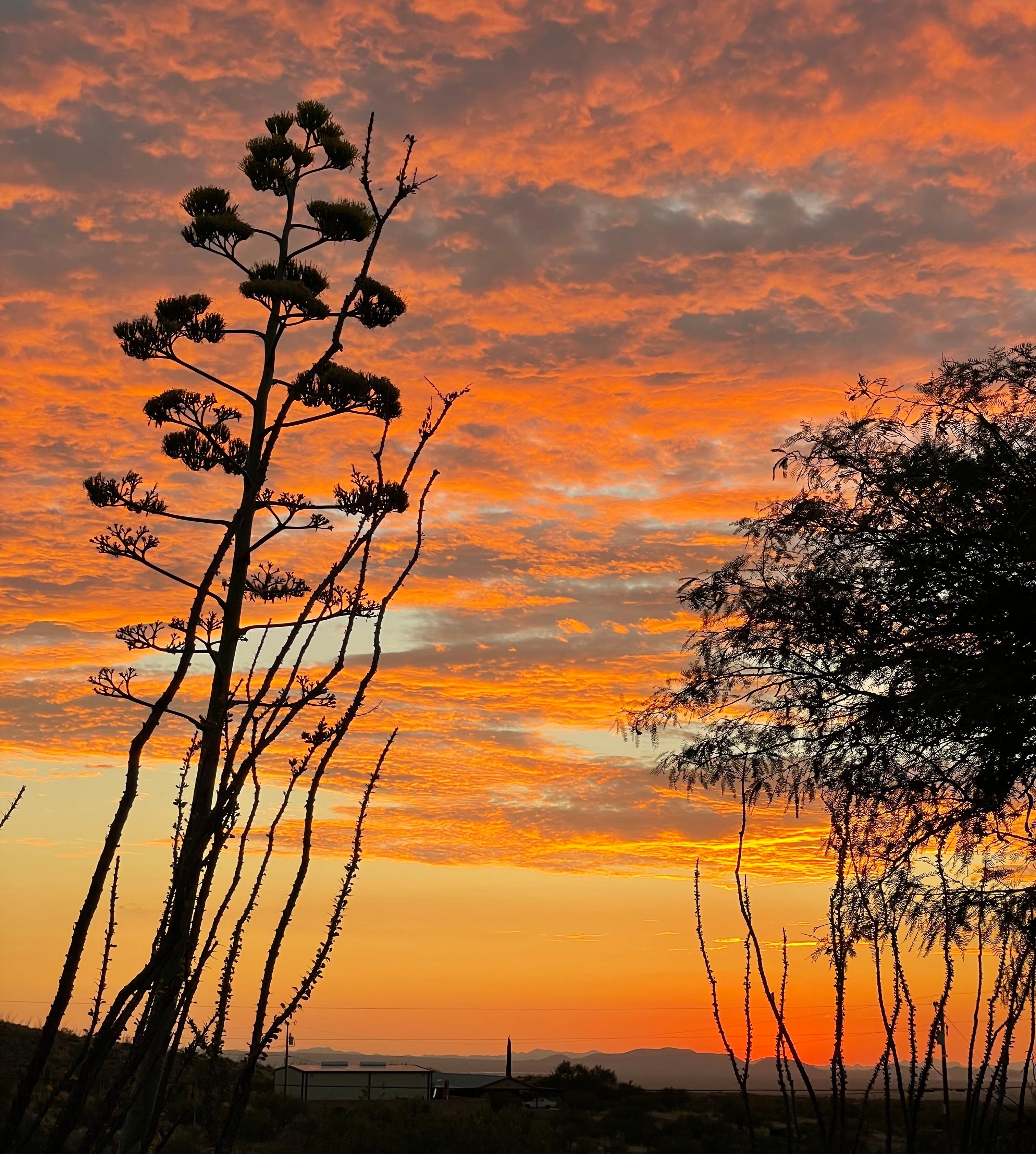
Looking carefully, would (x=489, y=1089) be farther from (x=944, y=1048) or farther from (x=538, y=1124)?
(x=944, y=1048)

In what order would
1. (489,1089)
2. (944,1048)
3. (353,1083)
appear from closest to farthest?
(944,1048) < (489,1089) < (353,1083)

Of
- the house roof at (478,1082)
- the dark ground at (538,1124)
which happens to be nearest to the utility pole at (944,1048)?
the dark ground at (538,1124)

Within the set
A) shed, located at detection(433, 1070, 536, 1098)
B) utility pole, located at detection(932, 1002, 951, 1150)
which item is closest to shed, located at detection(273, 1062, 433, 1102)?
shed, located at detection(433, 1070, 536, 1098)

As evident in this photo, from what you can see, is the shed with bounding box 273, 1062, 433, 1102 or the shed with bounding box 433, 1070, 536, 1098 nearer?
the shed with bounding box 433, 1070, 536, 1098

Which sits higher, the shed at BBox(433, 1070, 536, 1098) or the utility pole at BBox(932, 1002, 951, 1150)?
the utility pole at BBox(932, 1002, 951, 1150)

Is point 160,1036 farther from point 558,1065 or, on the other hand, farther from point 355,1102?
point 558,1065

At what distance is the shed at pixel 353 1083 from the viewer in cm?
3638

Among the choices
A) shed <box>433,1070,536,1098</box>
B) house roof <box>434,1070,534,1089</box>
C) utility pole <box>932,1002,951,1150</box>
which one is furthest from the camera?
house roof <box>434,1070,534,1089</box>

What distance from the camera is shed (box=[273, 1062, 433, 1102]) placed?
3638cm

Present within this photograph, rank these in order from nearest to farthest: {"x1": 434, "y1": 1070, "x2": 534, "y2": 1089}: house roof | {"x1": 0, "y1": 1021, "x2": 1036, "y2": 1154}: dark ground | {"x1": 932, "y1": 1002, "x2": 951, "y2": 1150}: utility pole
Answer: {"x1": 932, "y1": 1002, "x2": 951, "y2": 1150}: utility pole, {"x1": 0, "y1": 1021, "x2": 1036, "y2": 1154}: dark ground, {"x1": 434, "y1": 1070, "x2": 534, "y2": 1089}: house roof

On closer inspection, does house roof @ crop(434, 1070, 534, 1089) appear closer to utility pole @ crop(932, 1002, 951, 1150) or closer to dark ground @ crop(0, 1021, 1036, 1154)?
dark ground @ crop(0, 1021, 1036, 1154)

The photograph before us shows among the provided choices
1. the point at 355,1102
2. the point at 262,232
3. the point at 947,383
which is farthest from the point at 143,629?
the point at 355,1102

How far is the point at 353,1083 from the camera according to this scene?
38719mm

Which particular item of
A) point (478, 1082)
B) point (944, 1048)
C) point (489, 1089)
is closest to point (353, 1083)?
point (489, 1089)
